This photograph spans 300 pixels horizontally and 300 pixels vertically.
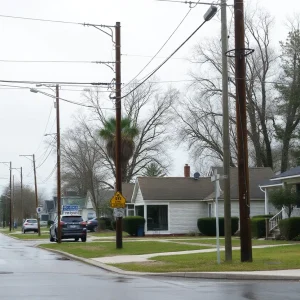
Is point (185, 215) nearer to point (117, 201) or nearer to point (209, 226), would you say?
point (209, 226)

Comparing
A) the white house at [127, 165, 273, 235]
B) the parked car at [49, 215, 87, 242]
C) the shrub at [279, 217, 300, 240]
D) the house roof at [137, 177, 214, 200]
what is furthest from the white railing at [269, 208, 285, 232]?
the house roof at [137, 177, 214, 200]

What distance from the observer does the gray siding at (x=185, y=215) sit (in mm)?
49844

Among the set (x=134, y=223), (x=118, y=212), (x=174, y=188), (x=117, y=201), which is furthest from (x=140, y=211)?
(x=117, y=201)

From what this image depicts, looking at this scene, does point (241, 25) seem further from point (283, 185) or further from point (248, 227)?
point (283, 185)

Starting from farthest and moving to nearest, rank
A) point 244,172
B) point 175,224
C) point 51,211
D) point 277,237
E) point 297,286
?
point 51,211 → point 175,224 → point 277,237 → point 244,172 → point 297,286

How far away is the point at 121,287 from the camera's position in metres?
15.0

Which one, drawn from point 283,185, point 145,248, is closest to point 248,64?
point 283,185

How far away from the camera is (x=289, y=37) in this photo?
54.2 m

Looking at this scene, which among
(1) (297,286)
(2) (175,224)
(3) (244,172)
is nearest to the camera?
(1) (297,286)

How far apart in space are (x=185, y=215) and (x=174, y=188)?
7.77 feet

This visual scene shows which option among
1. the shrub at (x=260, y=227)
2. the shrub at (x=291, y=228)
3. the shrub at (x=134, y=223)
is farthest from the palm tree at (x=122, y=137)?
the shrub at (x=291, y=228)

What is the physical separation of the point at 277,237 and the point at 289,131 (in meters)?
20.6

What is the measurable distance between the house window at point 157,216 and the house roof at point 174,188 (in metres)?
0.90

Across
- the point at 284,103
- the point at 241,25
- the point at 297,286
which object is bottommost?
the point at 297,286
